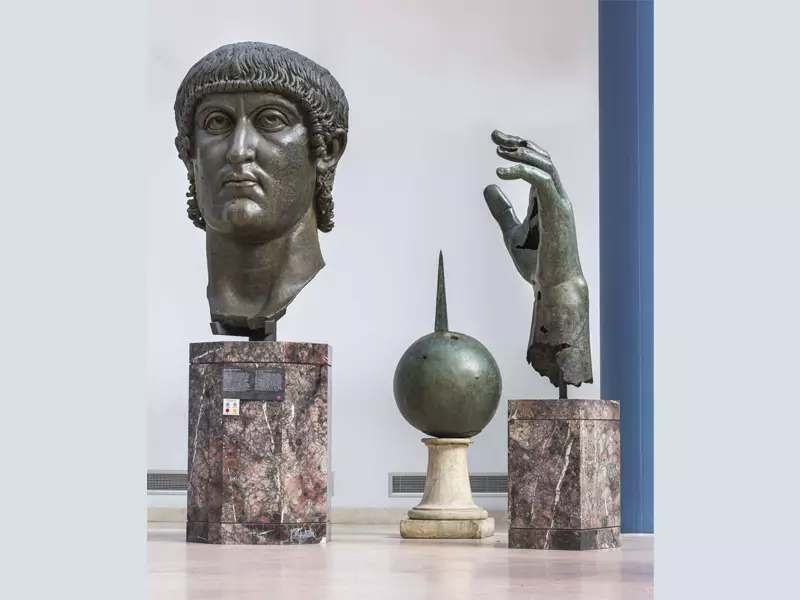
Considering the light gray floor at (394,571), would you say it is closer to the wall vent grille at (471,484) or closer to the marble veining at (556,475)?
the marble veining at (556,475)

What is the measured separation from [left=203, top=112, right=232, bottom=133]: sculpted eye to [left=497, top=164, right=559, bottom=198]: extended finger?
1.53 meters

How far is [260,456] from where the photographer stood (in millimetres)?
7070

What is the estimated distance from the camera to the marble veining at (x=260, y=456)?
23.1ft

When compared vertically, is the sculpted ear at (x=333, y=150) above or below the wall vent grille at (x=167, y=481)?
above

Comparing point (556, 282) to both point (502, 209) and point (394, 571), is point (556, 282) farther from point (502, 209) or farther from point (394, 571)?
point (394, 571)

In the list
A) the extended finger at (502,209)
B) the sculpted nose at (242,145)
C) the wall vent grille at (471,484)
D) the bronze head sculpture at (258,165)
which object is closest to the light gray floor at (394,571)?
the bronze head sculpture at (258,165)

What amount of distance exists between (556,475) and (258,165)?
2323 millimetres

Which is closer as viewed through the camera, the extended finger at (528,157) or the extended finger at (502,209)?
the extended finger at (528,157)

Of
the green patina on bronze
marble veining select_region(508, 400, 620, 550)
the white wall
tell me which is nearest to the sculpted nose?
the green patina on bronze

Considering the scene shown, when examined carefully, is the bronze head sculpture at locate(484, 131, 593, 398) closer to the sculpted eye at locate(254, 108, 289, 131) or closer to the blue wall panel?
the sculpted eye at locate(254, 108, 289, 131)

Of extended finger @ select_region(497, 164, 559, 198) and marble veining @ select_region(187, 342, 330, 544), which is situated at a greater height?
extended finger @ select_region(497, 164, 559, 198)

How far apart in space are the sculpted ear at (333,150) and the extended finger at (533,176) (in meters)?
1.04

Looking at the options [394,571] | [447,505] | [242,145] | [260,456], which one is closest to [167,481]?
[447,505]

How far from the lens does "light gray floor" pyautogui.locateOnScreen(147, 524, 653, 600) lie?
467cm
